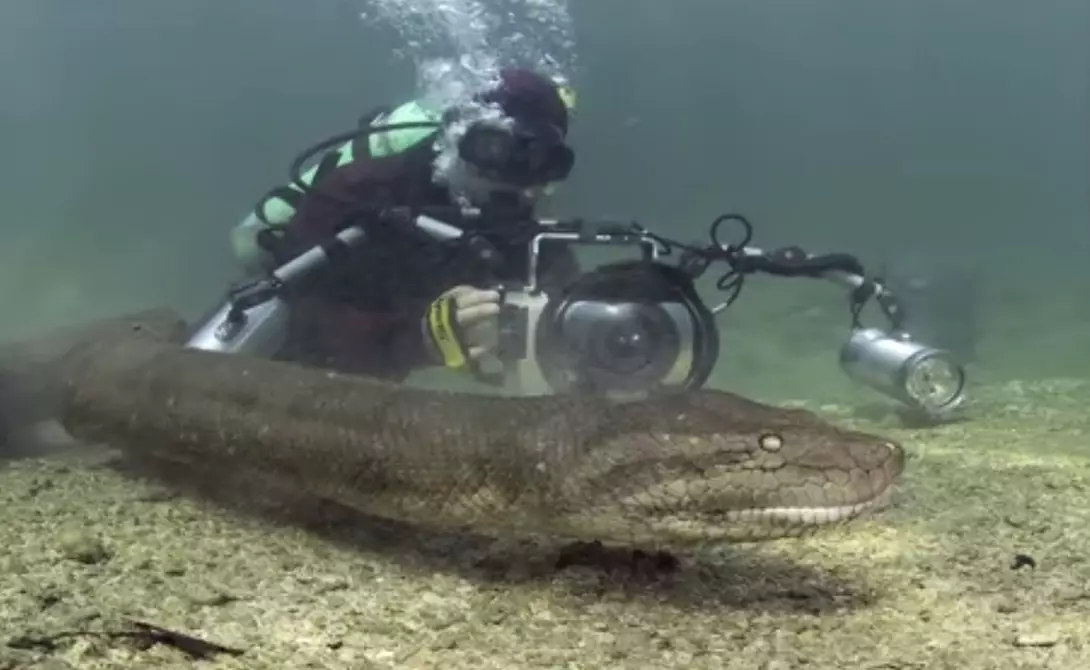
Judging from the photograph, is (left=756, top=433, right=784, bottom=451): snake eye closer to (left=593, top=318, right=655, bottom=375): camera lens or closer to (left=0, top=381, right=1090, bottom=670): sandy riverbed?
(left=0, top=381, right=1090, bottom=670): sandy riverbed

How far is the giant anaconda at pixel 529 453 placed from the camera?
3.24 meters

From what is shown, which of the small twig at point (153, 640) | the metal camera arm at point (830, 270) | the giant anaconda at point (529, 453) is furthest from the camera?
the metal camera arm at point (830, 270)

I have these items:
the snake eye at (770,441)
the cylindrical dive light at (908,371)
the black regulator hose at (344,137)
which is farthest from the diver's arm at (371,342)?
the snake eye at (770,441)

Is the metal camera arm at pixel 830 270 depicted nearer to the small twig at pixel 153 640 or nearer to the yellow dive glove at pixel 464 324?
the yellow dive glove at pixel 464 324

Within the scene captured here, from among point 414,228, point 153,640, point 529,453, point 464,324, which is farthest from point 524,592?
point 414,228

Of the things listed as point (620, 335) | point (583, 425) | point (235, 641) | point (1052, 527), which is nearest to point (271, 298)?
point (620, 335)

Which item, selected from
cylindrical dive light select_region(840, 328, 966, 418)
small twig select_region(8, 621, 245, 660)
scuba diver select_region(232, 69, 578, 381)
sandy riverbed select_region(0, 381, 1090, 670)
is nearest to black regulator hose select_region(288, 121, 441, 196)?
scuba diver select_region(232, 69, 578, 381)

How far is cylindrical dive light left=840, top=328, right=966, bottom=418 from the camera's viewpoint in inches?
243

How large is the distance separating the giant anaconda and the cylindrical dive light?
2.88 metres

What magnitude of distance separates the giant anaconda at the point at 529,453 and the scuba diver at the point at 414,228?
4.79ft

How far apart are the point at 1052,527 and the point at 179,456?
3097 mm

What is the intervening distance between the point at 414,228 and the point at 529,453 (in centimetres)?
267

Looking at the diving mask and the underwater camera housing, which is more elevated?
the diving mask

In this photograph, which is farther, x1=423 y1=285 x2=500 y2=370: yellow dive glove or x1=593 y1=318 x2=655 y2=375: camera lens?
x1=423 y1=285 x2=500 y2=370: yellow dive glove
